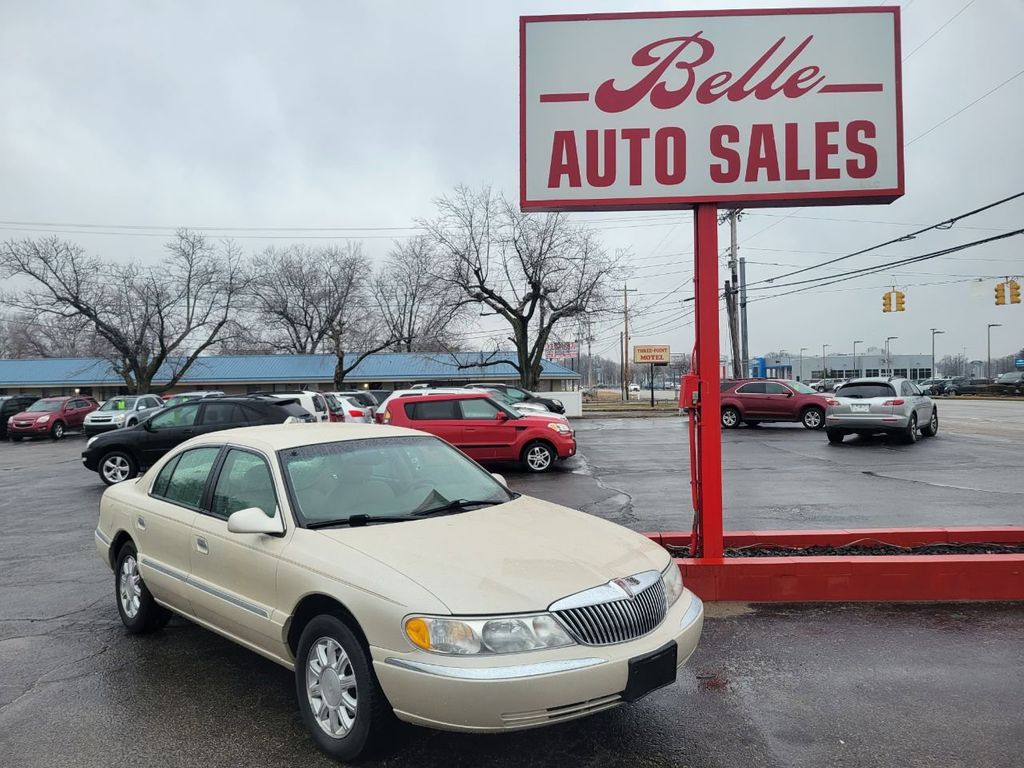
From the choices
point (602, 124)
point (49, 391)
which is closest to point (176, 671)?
point (602, 124)

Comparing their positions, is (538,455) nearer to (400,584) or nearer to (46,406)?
(400,584)

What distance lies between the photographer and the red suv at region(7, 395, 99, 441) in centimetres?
2700

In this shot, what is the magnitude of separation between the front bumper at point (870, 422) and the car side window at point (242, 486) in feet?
53.7

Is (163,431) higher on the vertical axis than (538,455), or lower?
higher

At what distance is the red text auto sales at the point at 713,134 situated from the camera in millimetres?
5879

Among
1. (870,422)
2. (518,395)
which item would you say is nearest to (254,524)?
(870,422)

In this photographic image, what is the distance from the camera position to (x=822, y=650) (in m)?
4.46

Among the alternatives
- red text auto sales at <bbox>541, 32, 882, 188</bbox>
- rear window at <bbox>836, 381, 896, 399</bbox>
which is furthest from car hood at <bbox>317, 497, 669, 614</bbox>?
rear window at <bbox>836, 381, 896, 399</bbox>

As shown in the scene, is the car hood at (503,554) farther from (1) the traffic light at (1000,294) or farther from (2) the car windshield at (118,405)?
(1) the traffic light at (1000,294)

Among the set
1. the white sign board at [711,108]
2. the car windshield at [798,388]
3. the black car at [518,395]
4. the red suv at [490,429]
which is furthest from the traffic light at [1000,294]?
the white sign board at [711,108]

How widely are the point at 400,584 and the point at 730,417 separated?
22.3 metres

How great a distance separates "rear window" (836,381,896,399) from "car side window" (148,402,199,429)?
15.0 m

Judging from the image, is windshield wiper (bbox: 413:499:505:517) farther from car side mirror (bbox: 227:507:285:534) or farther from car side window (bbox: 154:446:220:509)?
car side window (bbox: 154:446:220:509)

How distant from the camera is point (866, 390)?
17.3 m
